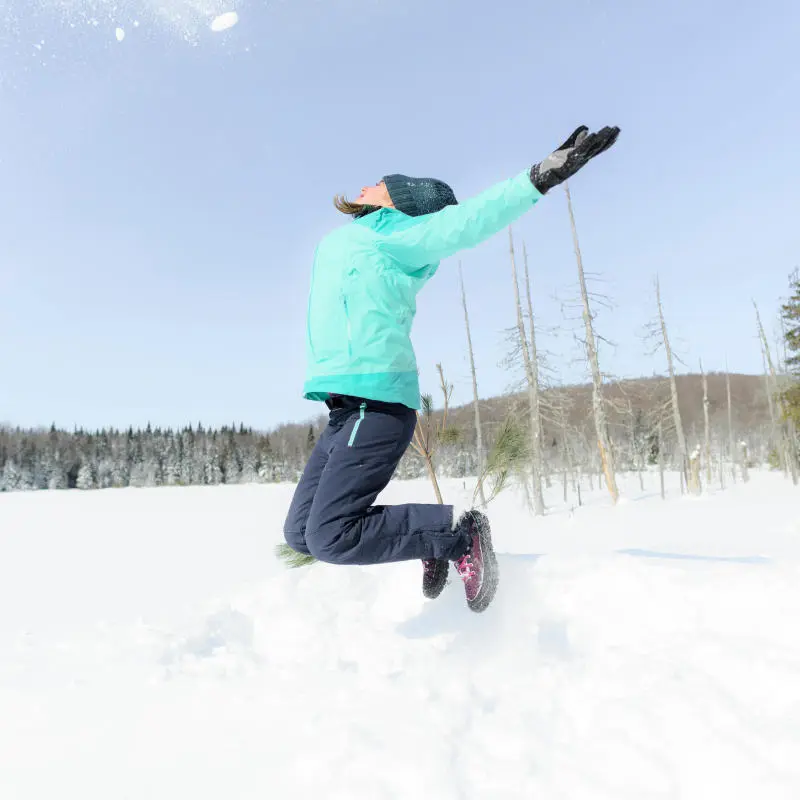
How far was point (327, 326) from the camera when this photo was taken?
204 cm

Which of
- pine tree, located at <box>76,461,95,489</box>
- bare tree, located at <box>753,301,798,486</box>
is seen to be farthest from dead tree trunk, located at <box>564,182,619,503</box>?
pine tree, located at <box>76,461,95,489</box>

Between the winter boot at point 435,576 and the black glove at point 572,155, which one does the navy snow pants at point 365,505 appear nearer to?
the winter boot at point 435,576

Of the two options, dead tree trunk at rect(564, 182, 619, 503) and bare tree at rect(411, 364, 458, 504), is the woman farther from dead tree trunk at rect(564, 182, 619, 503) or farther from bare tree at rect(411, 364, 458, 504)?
dead tree trunk at rect(564, 182, 619, 503)

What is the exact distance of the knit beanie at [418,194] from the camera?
213 cm

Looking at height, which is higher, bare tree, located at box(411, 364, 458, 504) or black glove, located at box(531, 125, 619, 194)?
black glove, located at box(531, 125, 619, 194)

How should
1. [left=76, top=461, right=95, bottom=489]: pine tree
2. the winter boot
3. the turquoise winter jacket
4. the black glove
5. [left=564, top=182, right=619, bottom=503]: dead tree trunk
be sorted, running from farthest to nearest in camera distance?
[left=76, top=461, right=95, bottom=489]: pine tree
[left=564, top=182, right=619, bottom=503]: dead tree trunk
the winter boot
the turquoise winter jacket
the black glove

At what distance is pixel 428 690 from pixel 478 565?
57 cm

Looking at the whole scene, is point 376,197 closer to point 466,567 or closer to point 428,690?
point 466,567

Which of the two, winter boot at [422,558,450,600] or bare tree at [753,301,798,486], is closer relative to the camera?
winter boot at [422,558,450,600]

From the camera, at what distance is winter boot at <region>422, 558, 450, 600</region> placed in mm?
2318

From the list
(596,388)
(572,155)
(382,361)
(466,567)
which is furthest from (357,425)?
(596,388)

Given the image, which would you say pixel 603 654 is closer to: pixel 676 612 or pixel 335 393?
pixel 676 612

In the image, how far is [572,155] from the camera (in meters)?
1.76

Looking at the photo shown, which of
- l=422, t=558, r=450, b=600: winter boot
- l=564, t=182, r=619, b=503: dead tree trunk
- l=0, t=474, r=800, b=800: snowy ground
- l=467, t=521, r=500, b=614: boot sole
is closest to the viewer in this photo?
l=0, t=474, r=800, b=800: snowy ground
